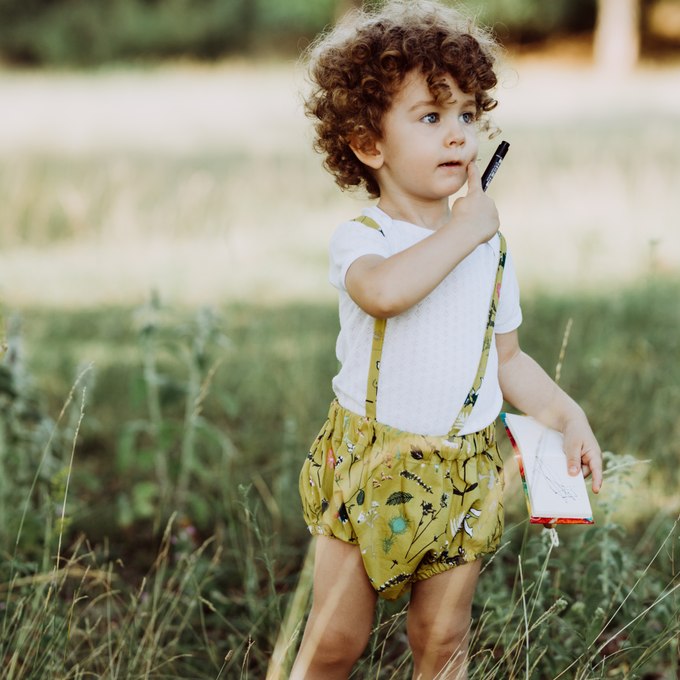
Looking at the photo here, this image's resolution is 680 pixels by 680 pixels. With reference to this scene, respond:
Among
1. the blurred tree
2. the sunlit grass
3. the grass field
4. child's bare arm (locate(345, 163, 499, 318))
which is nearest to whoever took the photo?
child's bare arm (locate(345, 163, 499, 318))

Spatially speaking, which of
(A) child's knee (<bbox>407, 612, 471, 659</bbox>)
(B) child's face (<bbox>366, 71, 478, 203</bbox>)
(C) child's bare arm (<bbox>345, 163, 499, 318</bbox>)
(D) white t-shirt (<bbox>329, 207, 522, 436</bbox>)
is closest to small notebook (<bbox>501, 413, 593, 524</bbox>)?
(D) white t-shirt (<bbox>329, 207, 522, 436</bbox>)

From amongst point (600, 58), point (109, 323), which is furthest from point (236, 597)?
point (600, 58)

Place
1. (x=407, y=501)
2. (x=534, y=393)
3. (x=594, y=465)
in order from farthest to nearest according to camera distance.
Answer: (x=534, y=393) → (x=594, y=465) → (x=407, y=501)

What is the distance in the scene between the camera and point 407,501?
6.66ft

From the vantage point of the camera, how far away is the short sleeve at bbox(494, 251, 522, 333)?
7.34 ft

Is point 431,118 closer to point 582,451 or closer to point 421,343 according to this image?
point 421,343

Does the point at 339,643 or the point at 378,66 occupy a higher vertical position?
the point at 378,66

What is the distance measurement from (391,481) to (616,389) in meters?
2.43

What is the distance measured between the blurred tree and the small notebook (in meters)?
27.9

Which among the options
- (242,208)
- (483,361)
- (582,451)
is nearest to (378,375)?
(483,361)

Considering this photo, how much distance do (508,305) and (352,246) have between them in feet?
1.39

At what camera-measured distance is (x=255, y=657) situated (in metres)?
2.73

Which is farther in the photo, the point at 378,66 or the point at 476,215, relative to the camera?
the point at 378,66

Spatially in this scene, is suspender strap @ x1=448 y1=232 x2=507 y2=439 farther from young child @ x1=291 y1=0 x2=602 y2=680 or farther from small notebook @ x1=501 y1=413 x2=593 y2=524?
small notebook @ x1=501 y1=413 x2=593 y2=524
